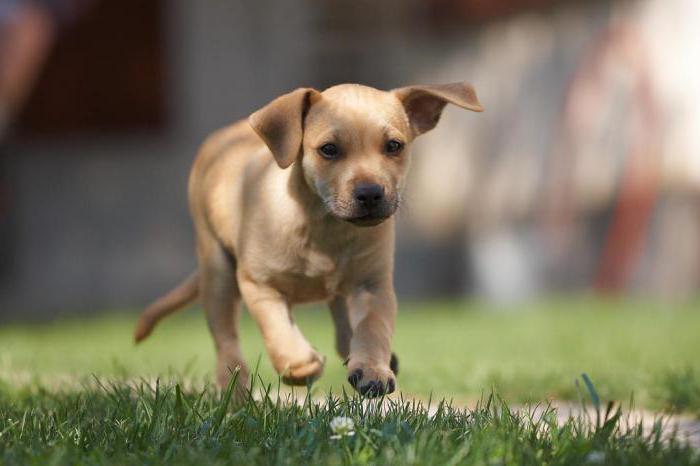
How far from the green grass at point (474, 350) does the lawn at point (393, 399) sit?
0.02m

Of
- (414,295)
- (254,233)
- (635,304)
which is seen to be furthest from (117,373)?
(414,295)

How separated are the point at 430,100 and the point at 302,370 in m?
1.23

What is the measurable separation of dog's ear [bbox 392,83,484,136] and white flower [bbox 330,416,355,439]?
4.69 feet

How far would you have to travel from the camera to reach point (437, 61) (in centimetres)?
1486

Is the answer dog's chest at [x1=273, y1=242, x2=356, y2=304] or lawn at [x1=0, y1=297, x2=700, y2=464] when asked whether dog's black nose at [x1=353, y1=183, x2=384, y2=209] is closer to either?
dog's chest at [x1=273, y1=242, x2=356, y2=304]

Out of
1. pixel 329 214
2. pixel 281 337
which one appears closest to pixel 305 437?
pixel 281 337

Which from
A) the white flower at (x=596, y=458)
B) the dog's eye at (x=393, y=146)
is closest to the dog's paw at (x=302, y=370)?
the dog's eye at (x=393, y=146)

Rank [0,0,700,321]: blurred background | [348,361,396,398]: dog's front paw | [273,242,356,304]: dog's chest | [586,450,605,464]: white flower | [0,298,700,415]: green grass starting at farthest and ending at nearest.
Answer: [0,0,700,321]: blurred background
[0,298,700,415]: green grass
[273,242,356,304]: dog's chest
[348,361,396,398]: dog's front paw
[586,450,605,464]: white flower

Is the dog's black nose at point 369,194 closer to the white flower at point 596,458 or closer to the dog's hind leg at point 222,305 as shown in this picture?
the dog's hind leg at point 222,305

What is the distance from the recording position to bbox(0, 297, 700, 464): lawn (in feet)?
11.1

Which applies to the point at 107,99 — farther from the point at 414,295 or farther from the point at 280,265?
the point at 280,265

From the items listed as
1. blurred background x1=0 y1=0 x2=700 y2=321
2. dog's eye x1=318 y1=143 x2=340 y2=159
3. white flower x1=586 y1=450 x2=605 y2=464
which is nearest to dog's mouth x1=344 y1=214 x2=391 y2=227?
dog's eye x1=318 y1=143 x2=340 y2=159

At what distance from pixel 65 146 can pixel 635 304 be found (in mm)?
6627

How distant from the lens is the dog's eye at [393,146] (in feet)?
14.4
